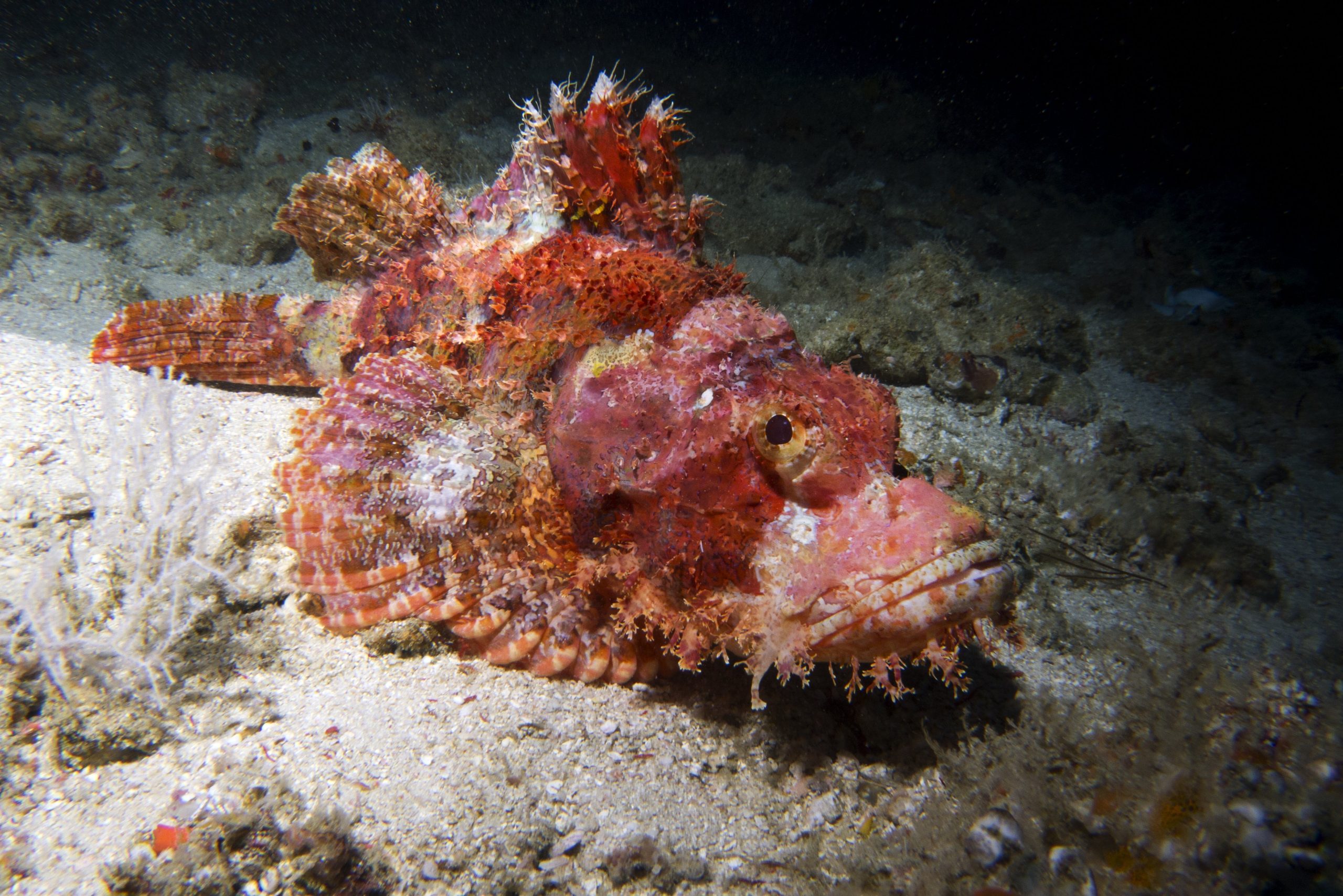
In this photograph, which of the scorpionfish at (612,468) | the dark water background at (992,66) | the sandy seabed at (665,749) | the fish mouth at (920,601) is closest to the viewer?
the sandy seabed at (665,749)

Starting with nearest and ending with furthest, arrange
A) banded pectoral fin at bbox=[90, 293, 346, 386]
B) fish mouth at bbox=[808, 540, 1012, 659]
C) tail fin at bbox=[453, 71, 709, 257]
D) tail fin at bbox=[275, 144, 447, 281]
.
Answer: fish mouth at bbox=[808, 540, 1012, 659]
tail fin at bbox=[453, 71, 709, 257]
tail fin at bbox=[275, 144, 447, 281]
banded pectoral fin at bbox=[90, 293, 346, 386]

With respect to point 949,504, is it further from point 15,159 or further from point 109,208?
point 15,159

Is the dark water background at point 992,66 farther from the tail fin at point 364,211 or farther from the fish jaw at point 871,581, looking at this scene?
the fish jaw at point 871,581

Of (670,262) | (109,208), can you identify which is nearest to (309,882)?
(670,262)

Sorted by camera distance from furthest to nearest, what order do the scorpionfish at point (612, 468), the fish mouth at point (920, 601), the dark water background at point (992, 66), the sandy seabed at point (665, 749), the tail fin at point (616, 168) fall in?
the dark water background at point (992, 66)
the tail fin at point (616, 168)
the scorpionfish at point (612, 468)
the fish mouth at point (920, 601)
the sandy seabed at point (665, 749)

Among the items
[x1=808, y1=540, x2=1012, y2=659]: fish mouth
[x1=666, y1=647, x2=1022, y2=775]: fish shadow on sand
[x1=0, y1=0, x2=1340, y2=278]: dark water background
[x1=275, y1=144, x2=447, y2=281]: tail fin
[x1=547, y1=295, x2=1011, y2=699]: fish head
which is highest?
[x1=0, y1=0, x2=1340, y2=278]: dark water background

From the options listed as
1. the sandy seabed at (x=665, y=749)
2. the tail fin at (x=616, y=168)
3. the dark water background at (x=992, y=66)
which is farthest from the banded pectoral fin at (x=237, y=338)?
the dark water background at (x=992, y=66)

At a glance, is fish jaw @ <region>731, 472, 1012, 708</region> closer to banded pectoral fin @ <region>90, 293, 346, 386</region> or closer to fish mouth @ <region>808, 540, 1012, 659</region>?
fish mouth @ <region>808, 540, 1012, 659</region>

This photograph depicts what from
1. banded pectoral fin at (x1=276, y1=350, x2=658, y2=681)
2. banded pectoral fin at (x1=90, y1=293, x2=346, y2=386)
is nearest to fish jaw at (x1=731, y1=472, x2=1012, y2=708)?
banded pectoral fin at (x1=276, y1=350, x2=658, y2=681)
